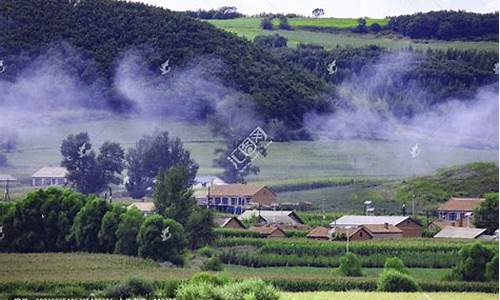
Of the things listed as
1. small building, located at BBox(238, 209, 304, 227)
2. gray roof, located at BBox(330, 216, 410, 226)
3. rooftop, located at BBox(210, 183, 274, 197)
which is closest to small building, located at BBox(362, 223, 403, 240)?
gray roof, located at BBox(330, 216, 410, 226)

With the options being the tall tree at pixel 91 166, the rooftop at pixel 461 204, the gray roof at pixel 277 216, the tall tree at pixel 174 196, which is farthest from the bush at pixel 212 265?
the tall tree at pixel 91 166

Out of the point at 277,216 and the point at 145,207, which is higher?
the point at 145,207

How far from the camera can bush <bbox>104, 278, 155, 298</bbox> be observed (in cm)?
2092

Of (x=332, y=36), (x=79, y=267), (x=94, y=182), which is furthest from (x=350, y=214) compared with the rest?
(x=332, y=36)

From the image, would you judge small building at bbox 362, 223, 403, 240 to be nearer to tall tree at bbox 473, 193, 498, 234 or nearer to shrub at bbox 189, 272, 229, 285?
tall tree at bbox 473, 193, 498, 234

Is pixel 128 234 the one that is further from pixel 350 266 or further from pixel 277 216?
pixel 277 216

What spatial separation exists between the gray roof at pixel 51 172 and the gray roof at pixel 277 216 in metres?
4.88

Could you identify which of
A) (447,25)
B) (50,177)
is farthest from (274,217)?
(447,25)

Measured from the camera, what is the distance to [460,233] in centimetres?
2870

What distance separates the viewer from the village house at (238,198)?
33.1 meters

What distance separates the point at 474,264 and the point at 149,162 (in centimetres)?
1178

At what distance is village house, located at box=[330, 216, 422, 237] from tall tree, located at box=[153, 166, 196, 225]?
3275 millimetres

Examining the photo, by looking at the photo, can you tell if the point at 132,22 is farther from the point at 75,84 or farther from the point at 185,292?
the point at 185,292

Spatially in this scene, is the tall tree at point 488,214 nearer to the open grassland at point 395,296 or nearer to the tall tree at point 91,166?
the open grassland at point 395,296
